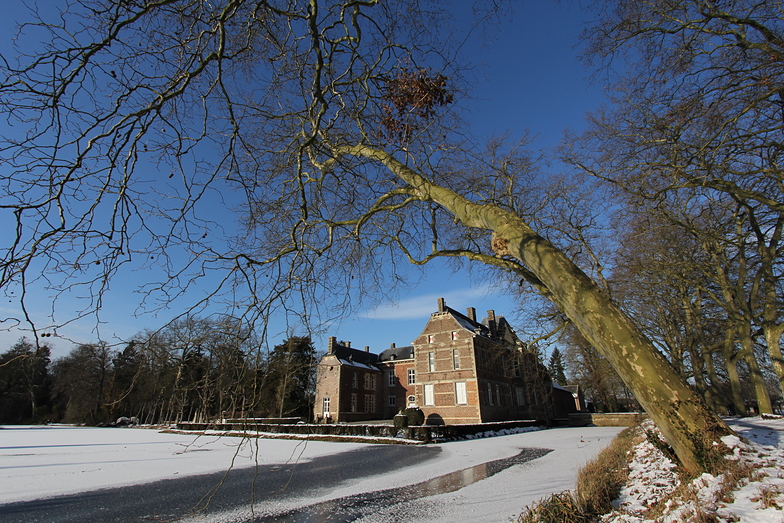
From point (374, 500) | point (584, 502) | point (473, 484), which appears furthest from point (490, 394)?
point (584, 502)

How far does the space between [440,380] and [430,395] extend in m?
1.71

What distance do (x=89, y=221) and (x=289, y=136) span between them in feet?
11.2

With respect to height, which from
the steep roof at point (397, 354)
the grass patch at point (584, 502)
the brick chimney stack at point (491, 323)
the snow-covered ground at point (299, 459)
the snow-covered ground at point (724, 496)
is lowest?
the snow-covered ground at point (299, 459)

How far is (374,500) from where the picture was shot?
7.57 meters

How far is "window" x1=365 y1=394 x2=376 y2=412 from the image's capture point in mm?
43375

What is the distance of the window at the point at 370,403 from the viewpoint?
4338cm

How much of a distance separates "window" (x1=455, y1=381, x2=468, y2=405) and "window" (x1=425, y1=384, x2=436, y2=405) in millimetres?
2323

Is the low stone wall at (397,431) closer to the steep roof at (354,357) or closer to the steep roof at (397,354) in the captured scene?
the steep roof at (354,357)

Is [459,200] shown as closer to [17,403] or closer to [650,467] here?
[650,467]

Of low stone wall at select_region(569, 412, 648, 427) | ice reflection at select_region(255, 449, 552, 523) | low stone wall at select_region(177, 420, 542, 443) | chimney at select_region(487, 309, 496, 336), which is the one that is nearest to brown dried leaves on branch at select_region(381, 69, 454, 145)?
ice reflection at select_region(255, 449, 552, 523)

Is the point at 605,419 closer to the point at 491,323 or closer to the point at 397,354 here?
the point at 491,323

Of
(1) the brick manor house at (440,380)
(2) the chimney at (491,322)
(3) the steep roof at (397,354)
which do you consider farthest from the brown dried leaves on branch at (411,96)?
(3) the steep roof at (397,354)

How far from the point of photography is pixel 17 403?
44062 mm

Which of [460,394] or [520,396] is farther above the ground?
[460,394]
